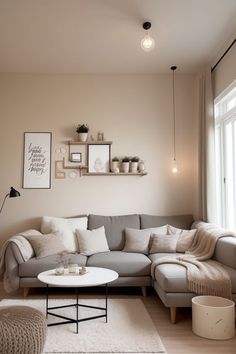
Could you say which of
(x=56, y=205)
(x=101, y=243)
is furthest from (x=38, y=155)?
(x=101, y=243)

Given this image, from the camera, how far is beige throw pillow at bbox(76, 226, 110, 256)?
409 centimetres

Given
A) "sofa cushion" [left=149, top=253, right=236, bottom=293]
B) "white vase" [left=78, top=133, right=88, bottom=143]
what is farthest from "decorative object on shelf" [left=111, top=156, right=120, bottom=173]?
"sofa cushion" [left=149, top=253, right=236, bottom=293]

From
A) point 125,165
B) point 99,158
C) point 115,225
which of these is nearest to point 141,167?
point 125,165

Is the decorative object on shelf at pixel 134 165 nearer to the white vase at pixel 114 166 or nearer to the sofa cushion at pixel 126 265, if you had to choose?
the white vase at pixel 114 166

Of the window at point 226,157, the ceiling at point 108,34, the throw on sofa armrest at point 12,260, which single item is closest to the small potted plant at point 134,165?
the window at point 226,157

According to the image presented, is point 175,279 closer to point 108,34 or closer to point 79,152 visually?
point 79,152

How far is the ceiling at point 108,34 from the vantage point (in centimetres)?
321

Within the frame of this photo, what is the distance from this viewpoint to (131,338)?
2.65 m

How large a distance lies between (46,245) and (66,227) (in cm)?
49

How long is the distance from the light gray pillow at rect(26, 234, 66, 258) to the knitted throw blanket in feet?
3.90

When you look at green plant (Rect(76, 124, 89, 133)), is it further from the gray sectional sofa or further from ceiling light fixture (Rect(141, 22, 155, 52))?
ceiling light fixture (Rect(141, 22, 155, 52))

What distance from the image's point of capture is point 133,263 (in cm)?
372

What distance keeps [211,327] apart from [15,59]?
3963 mm

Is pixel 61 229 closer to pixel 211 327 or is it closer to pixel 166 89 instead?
pixel 211 327
